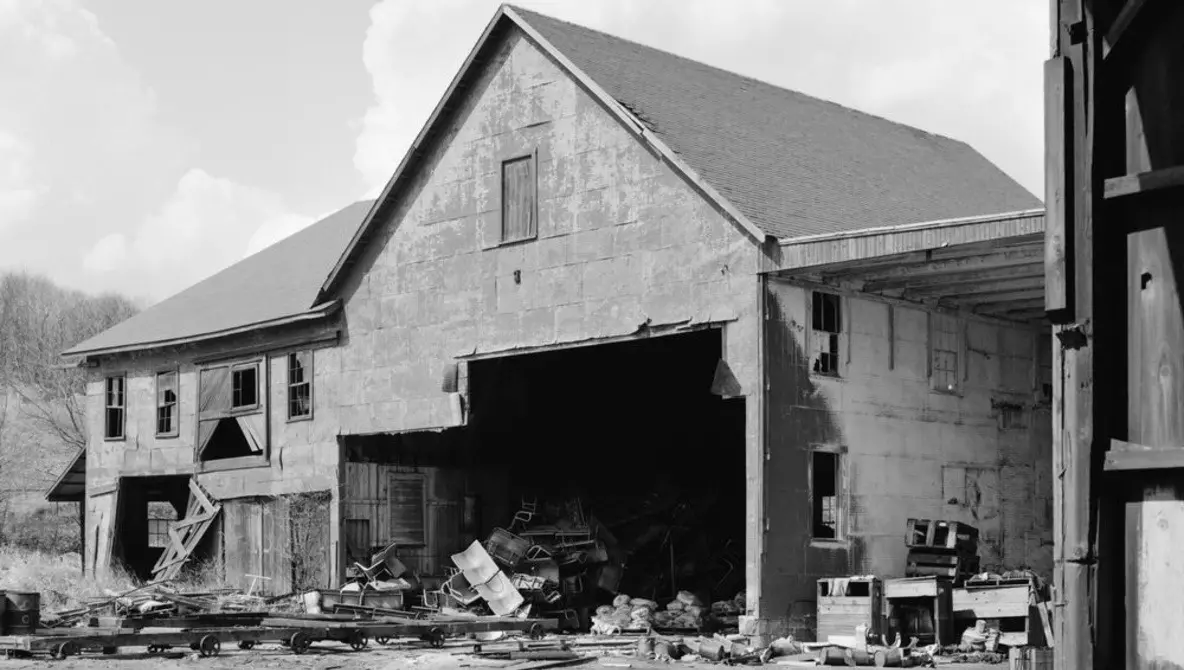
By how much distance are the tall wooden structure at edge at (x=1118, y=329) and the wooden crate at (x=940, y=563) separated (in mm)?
18437

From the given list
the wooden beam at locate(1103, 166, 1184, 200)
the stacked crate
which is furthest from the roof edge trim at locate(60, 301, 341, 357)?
the wooden beam at locate(1103, 166, 1184, 200)

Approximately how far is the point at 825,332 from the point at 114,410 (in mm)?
19722

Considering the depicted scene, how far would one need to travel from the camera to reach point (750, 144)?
28453 mm

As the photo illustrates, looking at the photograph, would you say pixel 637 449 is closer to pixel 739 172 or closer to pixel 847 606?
pixel 739 172

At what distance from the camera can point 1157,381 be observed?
6.57 metres

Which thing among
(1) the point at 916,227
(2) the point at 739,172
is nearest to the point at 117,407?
(2) the point at 739,172

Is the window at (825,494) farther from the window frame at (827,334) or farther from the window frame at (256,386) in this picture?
the window frame at (256,386)

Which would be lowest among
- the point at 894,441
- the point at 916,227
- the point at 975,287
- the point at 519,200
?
the point at 894,441

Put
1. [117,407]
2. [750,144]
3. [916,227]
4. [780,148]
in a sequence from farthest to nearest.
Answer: [117,407], [780,148], [750,144], [916,227]

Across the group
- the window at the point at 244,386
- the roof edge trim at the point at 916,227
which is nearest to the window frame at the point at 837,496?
the roof edge trim at the point at 916,227

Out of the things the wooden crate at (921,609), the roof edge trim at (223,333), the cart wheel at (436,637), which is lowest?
the cart wheel at (436,637)

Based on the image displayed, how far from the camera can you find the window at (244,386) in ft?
112

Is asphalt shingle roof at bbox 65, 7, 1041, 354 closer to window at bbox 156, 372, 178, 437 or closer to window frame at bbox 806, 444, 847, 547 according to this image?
window at bbox 156, 372, 178, 437

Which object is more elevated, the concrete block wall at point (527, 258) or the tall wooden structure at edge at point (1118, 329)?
the concrete block wall at point (527, 258)
